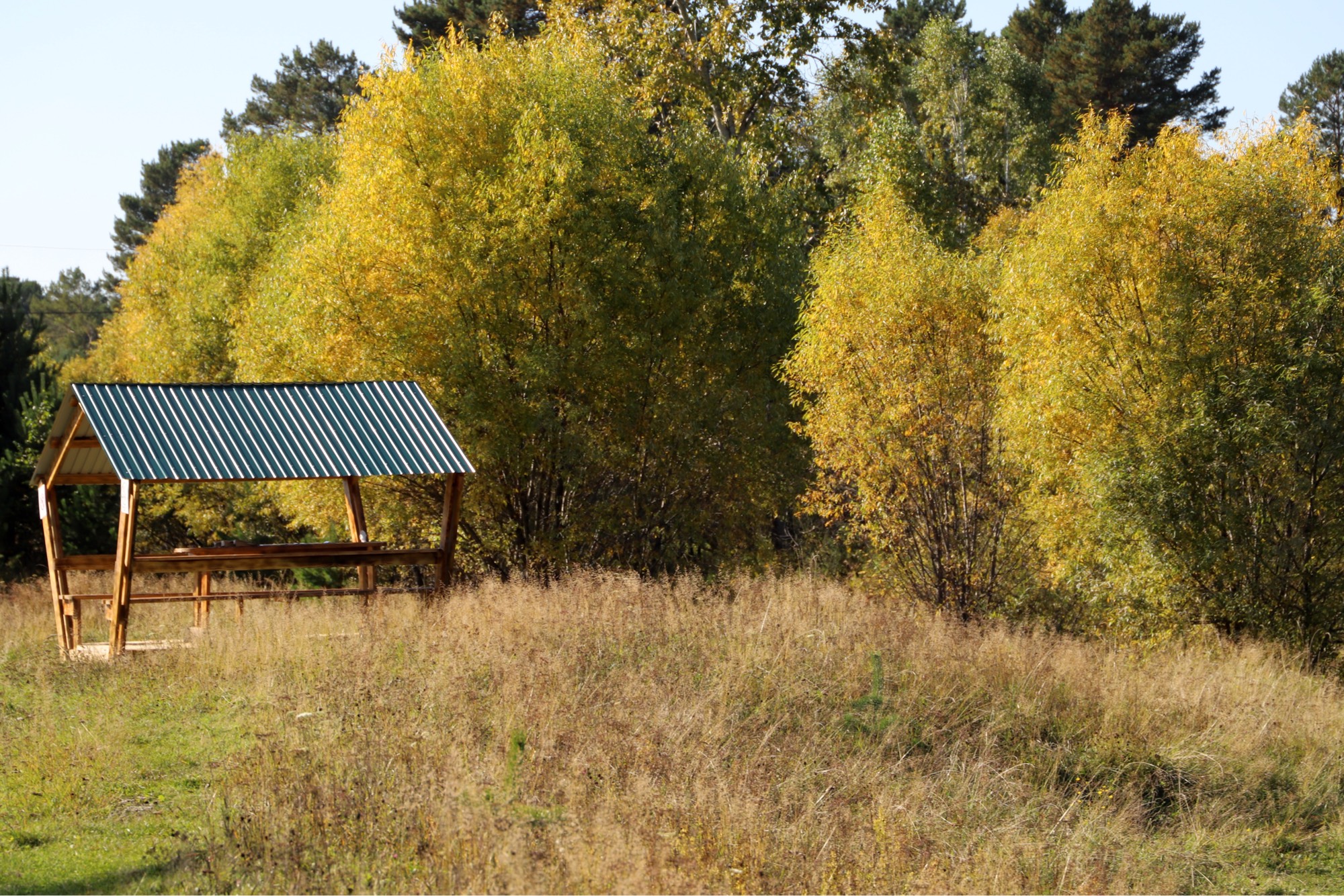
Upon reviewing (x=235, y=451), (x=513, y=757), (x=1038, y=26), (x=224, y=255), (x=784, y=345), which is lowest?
(x=513, y=757)

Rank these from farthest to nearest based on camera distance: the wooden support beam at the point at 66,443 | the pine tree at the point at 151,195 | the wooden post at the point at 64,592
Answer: the pine tree at the point at 151,195 → the wooden support beam at the point at 66,443 → the wooden post at the point at 64,592

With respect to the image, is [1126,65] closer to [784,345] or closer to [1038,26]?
[1038,26]

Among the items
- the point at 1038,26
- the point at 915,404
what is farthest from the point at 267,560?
the point at 1038,26

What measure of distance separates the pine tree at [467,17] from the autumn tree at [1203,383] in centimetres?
2546

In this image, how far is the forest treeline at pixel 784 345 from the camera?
52.9 feet

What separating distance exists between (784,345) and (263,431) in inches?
482

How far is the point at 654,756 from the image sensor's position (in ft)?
28.3

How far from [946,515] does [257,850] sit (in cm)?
1455

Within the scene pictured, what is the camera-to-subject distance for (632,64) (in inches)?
1137

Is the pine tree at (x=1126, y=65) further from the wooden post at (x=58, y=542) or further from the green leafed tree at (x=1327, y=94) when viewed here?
the wooden post at (x=58, y=542)

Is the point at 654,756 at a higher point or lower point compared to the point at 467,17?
lower

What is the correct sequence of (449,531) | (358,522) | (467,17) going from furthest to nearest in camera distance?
(467,17) → (358,522) → (449,531)

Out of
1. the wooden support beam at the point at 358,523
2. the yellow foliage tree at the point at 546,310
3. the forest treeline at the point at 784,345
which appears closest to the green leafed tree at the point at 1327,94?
the forest treeline at the point at 784,345

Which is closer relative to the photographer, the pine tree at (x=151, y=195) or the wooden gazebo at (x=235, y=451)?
the wooden gazebo at (x=235, y=451)
